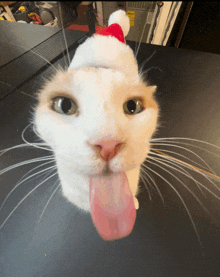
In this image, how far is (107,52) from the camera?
0.23 m

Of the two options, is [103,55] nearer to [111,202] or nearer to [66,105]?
[66,105]

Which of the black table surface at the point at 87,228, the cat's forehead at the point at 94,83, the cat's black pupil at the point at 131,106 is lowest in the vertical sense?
the black table surface at the point at 87,228

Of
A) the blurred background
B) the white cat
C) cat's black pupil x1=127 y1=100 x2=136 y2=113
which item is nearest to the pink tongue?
the white cat

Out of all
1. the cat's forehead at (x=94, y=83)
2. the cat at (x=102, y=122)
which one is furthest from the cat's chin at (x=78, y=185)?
the cat's forehead at (x=94, y=83)

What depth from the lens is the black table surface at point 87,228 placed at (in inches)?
12.4

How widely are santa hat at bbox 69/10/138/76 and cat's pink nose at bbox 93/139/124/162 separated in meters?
0.11

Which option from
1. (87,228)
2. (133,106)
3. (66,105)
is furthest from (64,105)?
(87,228)

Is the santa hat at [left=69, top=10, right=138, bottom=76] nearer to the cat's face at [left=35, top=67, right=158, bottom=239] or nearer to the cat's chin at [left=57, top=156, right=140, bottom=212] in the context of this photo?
the cat's face at [left=35, top=67, right=158, bottom=239]

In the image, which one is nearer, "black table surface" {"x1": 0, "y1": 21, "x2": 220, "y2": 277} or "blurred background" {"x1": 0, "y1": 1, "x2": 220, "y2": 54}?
"blurred background" {"x1": 0, "y1": 1, "x2": 220, "y2": 54}

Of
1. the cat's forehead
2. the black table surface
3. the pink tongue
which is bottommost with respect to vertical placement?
the black table surface

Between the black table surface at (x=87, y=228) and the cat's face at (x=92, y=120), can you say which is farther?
the black table surface at (x=87, y=228)

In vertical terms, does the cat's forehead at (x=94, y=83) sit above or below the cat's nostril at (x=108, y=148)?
above

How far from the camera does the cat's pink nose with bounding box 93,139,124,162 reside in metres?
0.20

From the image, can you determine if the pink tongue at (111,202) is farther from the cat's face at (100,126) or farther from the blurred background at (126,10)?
the blurred background at (126,10)
